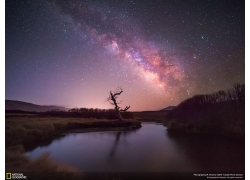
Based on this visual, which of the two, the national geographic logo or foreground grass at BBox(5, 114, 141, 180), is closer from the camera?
foreground grass at BBox(5, 114, 141, 180)

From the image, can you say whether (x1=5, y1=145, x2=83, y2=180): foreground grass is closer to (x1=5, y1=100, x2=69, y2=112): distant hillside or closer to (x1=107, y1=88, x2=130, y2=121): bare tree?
(x1=5, y1=100, x2=69, y2=112): distant hillside

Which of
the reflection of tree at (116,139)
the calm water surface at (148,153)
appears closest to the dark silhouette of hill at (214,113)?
the calm water surface at (148,153)

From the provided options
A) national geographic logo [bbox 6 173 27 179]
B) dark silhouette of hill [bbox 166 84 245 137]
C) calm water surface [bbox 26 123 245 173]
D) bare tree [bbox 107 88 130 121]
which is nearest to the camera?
national geographic logo [bbox 6 173 27 179]

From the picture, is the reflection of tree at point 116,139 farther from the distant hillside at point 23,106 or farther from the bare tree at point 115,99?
the distant hillside at point 23,106

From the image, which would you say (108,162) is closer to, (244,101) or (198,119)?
(198,119)

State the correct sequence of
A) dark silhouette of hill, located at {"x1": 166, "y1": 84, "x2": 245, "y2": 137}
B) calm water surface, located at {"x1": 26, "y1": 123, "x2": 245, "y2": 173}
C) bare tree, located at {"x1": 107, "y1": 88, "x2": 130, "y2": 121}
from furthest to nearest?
1. bare tree, located at {"x1": 107, "y1": 88, "x2": 130, "y2": 121}
2. dark silhouette of hill, located at {"x1": 166, "y1": 84, "x2": 245, "y2": 137}
3. calm water surface, located at {"x1": 26, "y1": 123, "x2": 245, "y2": 173}

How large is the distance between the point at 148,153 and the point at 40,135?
2750 mm

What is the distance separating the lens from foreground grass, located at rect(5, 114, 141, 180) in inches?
132

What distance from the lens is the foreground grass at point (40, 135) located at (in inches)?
132

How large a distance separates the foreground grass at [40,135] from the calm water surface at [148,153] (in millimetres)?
216

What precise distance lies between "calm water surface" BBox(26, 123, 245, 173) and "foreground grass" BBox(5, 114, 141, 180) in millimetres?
216

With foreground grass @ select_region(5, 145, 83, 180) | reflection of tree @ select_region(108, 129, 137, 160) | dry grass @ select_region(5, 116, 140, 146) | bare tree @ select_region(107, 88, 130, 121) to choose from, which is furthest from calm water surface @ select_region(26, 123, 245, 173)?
bare tree @ select_region(107, 88, 130, 121)

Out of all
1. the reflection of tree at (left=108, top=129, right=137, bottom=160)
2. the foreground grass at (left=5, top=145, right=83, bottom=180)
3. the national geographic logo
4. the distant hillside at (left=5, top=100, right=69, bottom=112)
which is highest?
the distant hillside at (left=5, top=100, right=69, bottom=112)
